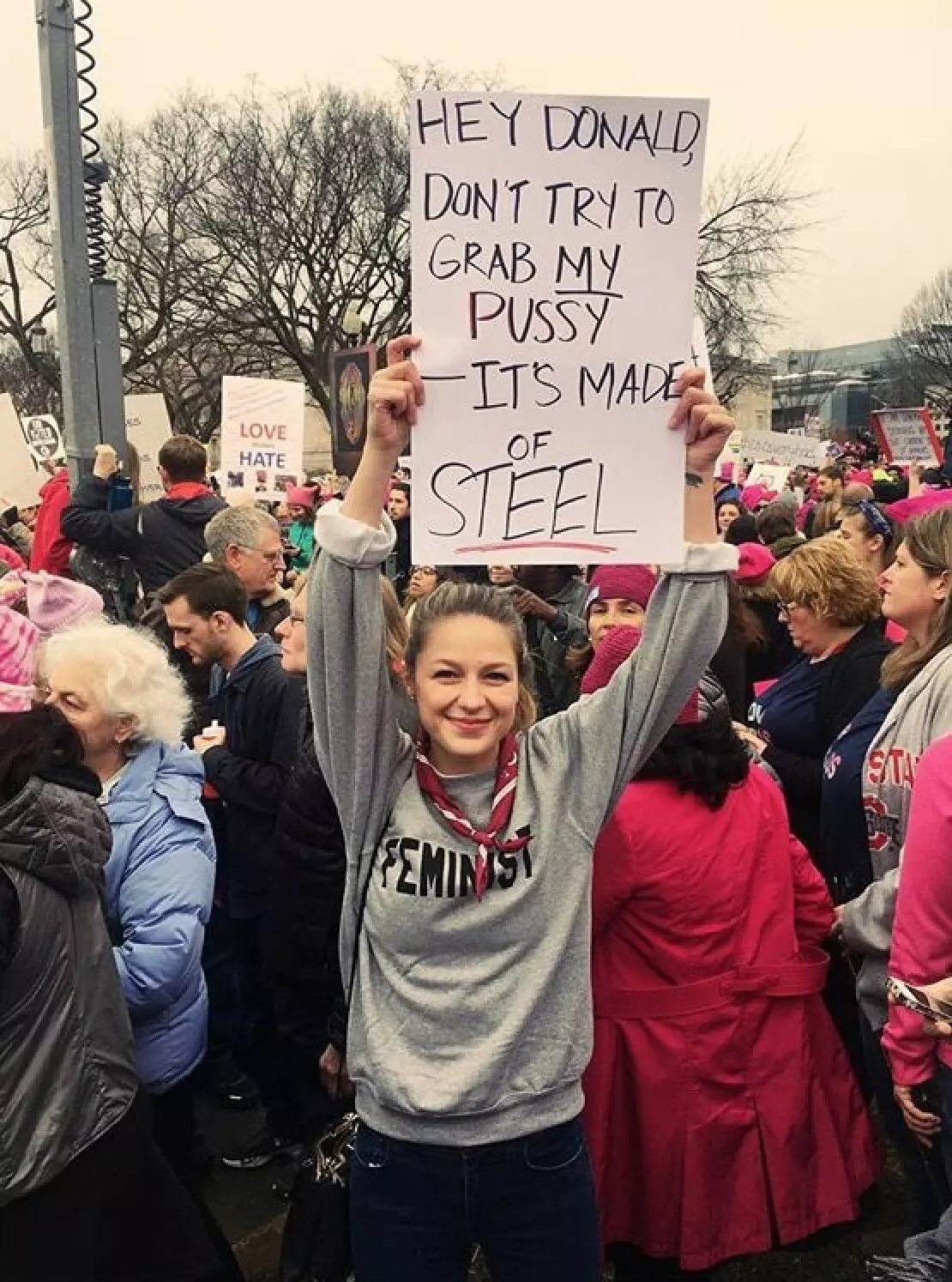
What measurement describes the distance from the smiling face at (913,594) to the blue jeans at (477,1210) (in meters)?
1.68

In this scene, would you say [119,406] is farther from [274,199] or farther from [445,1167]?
[274,199]

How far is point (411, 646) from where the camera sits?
1.95 meters

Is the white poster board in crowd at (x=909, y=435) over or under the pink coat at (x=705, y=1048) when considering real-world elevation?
over

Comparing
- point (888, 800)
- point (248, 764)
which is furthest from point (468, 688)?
point (248, 764)

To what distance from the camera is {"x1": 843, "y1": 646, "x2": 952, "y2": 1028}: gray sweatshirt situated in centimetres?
243

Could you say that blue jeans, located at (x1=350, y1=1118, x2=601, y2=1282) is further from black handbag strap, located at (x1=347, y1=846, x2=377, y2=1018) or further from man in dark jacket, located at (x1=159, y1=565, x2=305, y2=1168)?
man in dark jacket, located at (x1=159, y1=565, x2=305, y2=1168)

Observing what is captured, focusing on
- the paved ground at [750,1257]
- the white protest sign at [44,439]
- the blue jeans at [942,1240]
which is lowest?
the paved ground at [750,1257]

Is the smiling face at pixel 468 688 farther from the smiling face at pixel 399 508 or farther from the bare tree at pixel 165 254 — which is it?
the bare tree at pixel 165 254

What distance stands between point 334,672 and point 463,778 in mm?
297

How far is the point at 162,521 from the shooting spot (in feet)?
19.2

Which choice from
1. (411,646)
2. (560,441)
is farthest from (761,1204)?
(560,441)

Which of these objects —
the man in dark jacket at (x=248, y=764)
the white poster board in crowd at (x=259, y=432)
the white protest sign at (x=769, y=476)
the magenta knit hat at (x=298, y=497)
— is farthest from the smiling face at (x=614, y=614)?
the white protest sign at (x=769, y=476)

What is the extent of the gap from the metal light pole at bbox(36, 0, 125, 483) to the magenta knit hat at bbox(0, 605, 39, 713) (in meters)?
3.46

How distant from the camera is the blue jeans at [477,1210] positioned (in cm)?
182
